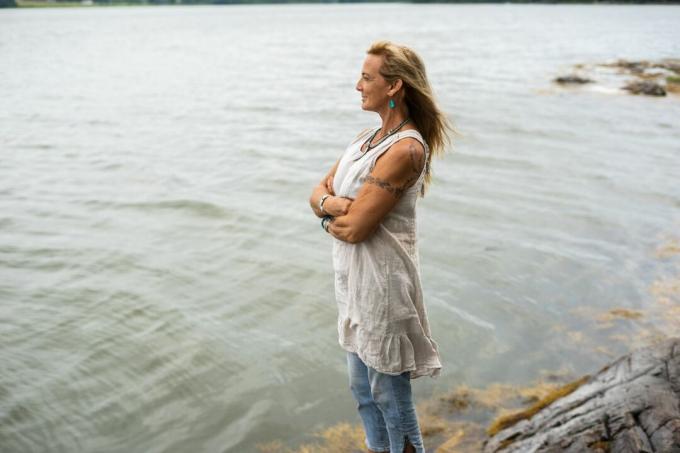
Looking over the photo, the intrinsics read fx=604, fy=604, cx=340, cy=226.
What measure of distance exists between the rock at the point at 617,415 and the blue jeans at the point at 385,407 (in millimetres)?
855

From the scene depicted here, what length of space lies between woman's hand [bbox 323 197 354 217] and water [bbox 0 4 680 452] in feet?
8.82

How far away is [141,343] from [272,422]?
2.13 m

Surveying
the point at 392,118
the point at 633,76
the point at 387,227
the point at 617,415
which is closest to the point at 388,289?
the point at 387,227

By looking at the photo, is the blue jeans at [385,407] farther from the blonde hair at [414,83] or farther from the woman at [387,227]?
the blonde hair at [414,83]

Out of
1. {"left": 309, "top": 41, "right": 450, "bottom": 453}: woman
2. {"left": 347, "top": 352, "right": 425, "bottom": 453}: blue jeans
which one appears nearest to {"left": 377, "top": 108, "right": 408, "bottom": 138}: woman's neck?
{"left": 309, "top": 41, "right": 450, "bottom": 453}: woman

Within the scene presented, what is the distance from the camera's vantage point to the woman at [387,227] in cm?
327

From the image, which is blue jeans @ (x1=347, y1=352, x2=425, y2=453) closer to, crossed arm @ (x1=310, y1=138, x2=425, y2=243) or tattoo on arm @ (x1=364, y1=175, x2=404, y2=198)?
crossed arm @ (x1=310, y1=138, x2=425, y2=243)

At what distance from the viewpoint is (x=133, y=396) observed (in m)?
5.95

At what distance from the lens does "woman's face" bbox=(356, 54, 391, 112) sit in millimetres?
3367

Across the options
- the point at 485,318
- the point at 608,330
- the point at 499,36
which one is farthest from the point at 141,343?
the point at 499,36

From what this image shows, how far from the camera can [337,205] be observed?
11.5ft

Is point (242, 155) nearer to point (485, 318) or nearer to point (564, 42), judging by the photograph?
point (485, 318)

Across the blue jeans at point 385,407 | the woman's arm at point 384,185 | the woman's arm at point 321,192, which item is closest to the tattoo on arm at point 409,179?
the woman's arm at point 384,185

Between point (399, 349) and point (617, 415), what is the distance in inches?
56.6
